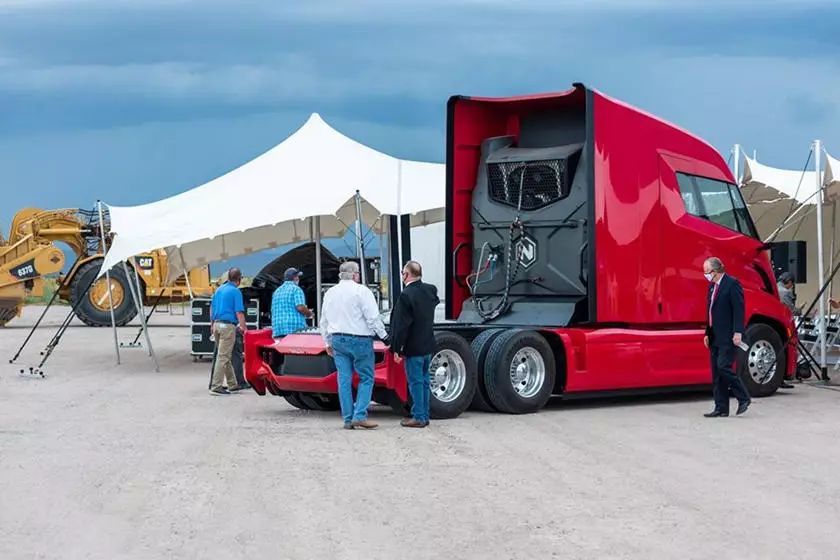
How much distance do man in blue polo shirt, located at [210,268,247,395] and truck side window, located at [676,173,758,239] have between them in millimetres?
5803

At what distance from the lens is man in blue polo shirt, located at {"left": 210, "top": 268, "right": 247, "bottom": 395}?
54.7 feet

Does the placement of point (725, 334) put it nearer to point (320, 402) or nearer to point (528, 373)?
point (528, 373)

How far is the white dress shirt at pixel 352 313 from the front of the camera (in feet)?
40.3

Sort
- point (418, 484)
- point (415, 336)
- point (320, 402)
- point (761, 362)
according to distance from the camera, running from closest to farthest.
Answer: point (418, 484) < point (415, 336) < point (320, 402) < point (761, 362)

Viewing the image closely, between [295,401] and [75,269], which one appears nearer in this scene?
[295,401]

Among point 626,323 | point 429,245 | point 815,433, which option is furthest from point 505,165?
point 429,245

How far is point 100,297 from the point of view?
3681cm

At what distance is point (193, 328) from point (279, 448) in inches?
484

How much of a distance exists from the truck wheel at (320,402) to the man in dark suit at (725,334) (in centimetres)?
402

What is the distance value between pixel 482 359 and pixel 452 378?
1.33 ft

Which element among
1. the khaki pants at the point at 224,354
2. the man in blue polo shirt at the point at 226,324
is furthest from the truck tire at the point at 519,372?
the khaki pants at the point at 224,354

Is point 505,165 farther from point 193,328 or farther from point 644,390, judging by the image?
point 193,328

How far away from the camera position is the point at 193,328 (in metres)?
22.7

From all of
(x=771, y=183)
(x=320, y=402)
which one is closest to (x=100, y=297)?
(x=771, y=183)
